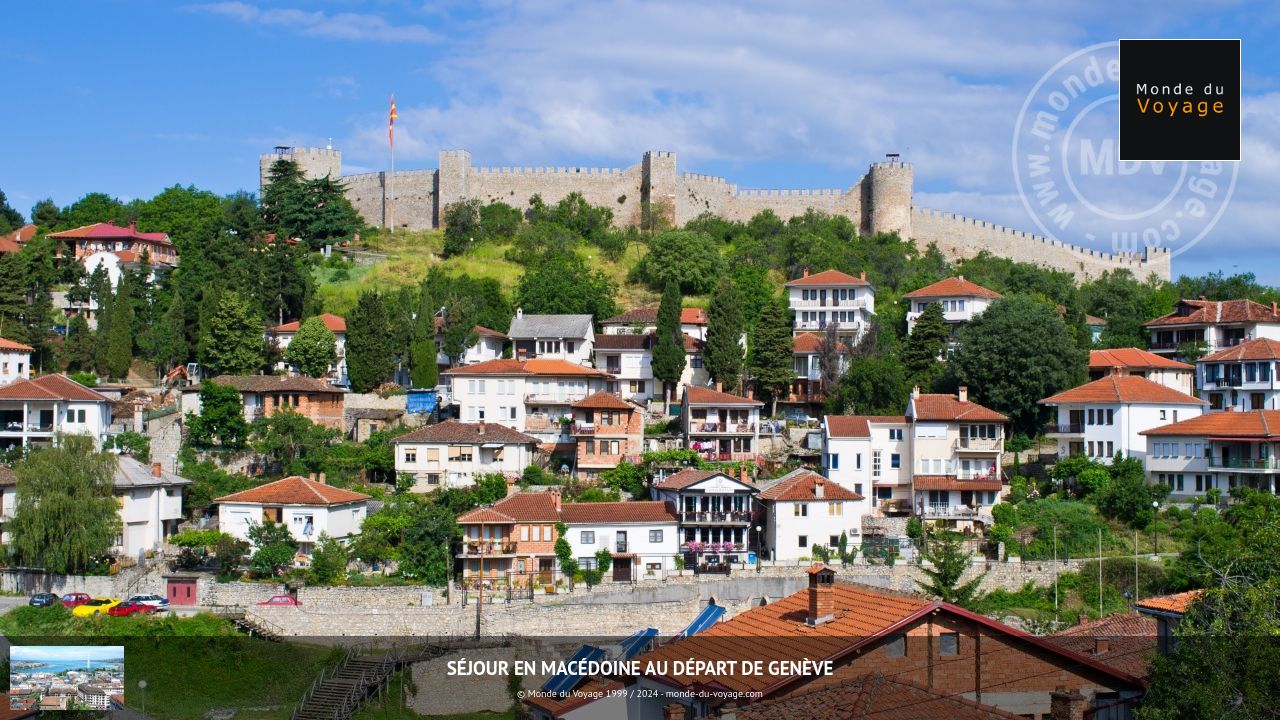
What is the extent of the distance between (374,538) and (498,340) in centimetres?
1879

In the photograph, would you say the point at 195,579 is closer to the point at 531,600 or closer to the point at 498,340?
the point at 531,600

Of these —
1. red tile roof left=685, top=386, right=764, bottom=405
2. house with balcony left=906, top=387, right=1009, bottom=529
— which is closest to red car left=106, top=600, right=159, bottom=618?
red tile roof left=685, top=386, right=764, bottom=405

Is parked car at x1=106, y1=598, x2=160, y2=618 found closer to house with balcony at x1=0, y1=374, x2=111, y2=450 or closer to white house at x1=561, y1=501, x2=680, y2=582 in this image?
house with balcony at x1=0, y1=374, x2=111, y2=450

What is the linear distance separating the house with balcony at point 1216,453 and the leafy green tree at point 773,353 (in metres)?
14.2

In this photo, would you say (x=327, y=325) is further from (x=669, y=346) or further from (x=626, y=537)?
(x=626, y=537)

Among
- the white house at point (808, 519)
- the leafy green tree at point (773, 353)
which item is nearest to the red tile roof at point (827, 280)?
the leafy green tree at point (773, 353)

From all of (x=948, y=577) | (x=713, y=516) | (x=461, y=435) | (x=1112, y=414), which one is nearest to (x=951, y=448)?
(x=1112, y=414)

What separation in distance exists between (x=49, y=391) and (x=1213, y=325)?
4725 cm

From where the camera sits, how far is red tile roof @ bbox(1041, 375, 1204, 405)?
5125 centimetres

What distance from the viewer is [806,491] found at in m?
45.8

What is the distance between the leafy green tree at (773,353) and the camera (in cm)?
5625

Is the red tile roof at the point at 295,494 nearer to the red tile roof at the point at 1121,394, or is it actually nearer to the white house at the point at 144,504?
the white house at the point at 144,504

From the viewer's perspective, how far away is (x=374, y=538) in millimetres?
43344

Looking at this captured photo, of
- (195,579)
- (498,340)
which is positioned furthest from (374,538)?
(498,340)
